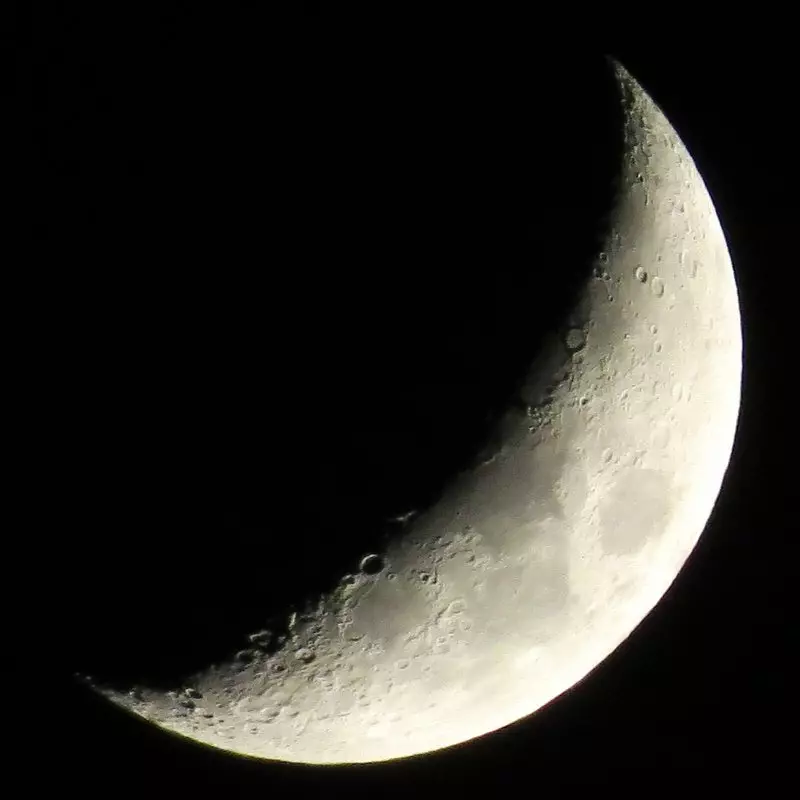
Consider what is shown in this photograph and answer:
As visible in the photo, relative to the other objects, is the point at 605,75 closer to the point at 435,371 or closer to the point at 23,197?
the point at 435,371

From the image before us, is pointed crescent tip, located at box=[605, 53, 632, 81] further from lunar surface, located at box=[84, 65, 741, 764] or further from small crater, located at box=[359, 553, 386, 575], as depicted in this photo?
small crater, located at box=[359, 553, 386, 575]

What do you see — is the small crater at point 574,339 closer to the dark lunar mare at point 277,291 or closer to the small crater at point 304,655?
the dark lunar mare at point 277,291

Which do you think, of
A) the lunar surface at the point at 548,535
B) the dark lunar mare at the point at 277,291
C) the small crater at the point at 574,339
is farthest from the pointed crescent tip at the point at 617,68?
the small crater at the point at 574,339

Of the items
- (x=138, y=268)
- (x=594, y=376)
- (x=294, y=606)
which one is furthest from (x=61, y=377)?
(x=594, y=376)

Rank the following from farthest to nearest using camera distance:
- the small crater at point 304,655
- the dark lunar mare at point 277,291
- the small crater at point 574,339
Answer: the small crater at point 304,655, the small crater at point 574,339, the dark lunar mare at point 277,291

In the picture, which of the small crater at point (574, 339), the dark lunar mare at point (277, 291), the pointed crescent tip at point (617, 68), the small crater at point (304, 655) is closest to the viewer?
the dark lunar mare at point (277, 291)

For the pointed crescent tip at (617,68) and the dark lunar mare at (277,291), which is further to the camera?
the pointed crescent tip at (617,68)

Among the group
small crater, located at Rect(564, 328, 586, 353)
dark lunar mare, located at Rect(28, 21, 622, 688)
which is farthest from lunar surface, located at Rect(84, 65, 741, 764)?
dark lunar mare, located at Rect(28, 21, 622, 688)
